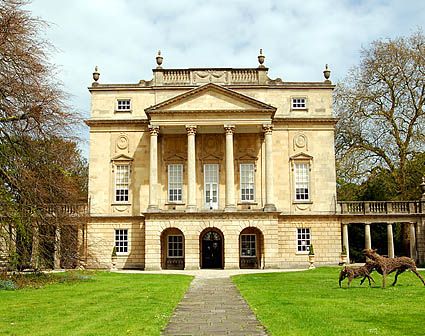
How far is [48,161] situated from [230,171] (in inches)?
678

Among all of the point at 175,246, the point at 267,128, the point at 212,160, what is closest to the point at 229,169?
the point at 212,160

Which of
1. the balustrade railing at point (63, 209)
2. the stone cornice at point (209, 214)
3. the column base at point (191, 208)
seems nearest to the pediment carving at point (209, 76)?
the column base at point (191, 208)

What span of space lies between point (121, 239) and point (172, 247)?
11.5ft

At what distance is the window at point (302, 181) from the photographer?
3744cm

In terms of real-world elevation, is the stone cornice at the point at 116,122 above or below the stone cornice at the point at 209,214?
above

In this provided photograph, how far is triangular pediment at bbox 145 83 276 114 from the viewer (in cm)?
3541

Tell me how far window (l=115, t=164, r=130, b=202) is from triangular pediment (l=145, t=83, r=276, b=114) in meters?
4.75

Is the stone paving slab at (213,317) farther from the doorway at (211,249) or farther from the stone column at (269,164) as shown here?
the doorway at (211,249)

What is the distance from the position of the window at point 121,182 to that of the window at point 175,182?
9.73ft

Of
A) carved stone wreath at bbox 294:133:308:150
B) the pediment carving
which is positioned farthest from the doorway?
the pediment carving

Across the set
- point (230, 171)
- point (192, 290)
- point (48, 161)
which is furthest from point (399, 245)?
point (48, 161)

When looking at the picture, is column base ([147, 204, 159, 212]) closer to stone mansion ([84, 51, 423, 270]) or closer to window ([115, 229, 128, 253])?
stone mansion ([84, 51, 423, 270])

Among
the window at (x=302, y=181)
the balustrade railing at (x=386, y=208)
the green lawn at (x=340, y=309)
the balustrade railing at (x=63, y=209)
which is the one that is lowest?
the green lawn at (x=340, y=309)

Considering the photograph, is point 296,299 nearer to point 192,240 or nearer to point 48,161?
point 48,161
